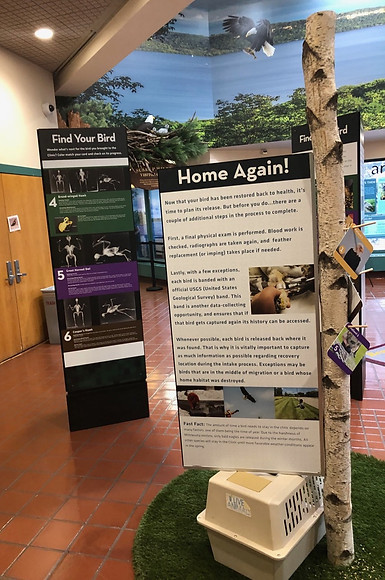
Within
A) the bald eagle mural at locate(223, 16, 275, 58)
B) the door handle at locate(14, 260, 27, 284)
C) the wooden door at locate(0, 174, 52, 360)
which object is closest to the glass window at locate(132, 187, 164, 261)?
the bald eagle mural at locate(223, 16, 275, 58)

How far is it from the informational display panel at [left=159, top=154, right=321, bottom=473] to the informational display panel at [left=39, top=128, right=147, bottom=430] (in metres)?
1.59

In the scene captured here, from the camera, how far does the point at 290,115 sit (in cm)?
1177

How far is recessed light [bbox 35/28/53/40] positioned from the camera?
5570 mm

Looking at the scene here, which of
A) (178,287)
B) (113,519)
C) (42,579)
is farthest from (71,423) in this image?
(178,287)

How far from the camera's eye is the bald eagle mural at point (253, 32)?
11.9 metres

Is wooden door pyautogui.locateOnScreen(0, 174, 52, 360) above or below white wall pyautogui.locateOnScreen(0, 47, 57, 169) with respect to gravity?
below

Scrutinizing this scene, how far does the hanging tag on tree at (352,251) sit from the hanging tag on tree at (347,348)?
0.22m

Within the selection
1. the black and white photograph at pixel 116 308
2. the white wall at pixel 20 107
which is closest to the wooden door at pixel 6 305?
the white wall at pixel 20 107

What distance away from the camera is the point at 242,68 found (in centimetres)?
1200

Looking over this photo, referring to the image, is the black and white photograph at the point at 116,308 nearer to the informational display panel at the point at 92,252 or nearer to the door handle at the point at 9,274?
the informational display panel at the point at 92,252

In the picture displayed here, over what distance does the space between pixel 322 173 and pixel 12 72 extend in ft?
19.0

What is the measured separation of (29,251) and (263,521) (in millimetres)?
5275

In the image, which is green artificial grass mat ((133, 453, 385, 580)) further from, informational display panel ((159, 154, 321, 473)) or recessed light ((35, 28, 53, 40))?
recessed light ((35, 28, 53, 40))

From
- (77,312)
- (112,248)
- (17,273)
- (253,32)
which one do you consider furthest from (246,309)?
(253,32)
